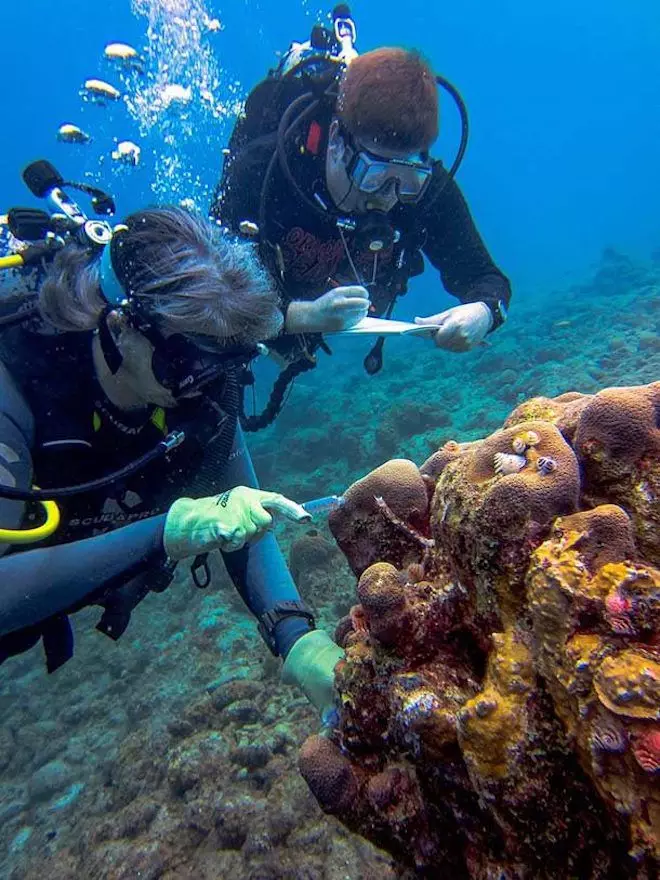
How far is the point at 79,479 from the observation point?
2910mm

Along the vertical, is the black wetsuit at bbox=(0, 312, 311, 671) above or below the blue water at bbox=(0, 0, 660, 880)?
above

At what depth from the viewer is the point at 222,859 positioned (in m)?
3.37

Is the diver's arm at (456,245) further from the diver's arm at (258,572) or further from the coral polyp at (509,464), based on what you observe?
the coral polyp at (509,464)

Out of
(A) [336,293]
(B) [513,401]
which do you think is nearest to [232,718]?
(A) [336,293]

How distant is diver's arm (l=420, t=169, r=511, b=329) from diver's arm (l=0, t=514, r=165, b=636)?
11.8 feet

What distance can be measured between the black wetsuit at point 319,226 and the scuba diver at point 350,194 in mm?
10

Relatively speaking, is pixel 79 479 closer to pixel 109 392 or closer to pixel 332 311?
pixel 109 392

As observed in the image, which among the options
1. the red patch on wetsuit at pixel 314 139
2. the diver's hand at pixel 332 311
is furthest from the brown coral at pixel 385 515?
the red patch on wetsuit at pixel 314 139

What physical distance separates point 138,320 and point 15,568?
132 cm

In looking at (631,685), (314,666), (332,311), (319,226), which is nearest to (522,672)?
(631,685)

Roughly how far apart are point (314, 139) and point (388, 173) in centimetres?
89

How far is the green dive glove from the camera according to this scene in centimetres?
285

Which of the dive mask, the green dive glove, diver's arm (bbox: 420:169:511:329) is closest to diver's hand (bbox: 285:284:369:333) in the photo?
the dive mask

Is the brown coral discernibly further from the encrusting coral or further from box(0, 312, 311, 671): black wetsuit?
box(0, 312, 311, 671): black wetsuit
